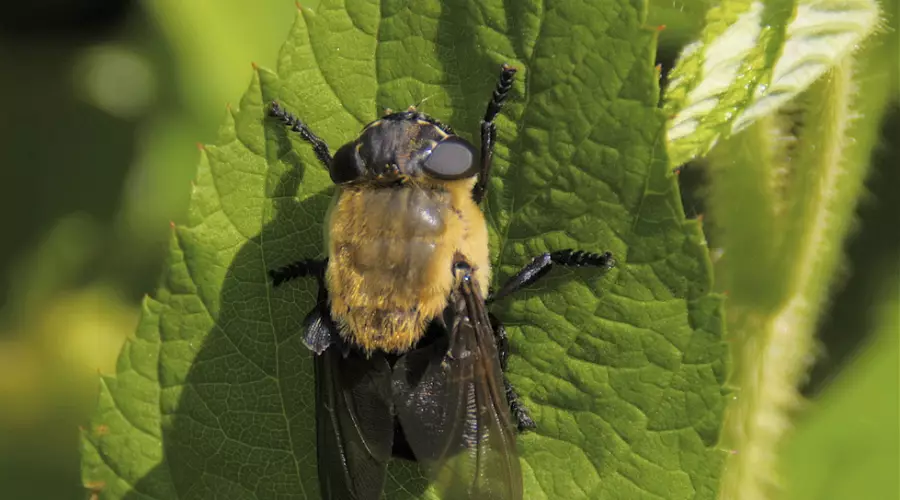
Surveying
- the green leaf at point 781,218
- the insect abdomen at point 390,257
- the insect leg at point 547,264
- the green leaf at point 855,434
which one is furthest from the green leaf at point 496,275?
the green leaf at point 855,434

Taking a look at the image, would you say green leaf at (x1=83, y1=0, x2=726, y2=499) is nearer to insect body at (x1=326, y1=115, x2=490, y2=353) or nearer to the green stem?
insect body at (x1=326, y1=115, x2=490, y2=353)

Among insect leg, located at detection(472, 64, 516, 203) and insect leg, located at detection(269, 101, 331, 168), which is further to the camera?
insect leg, located at detection(269, 101, 331, 168)

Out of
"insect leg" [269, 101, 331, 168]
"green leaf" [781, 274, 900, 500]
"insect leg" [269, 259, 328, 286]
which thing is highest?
"insect leg" [269, 101, 331, 168]

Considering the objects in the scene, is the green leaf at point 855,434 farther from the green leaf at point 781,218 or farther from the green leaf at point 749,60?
the green leaf at point 749,60

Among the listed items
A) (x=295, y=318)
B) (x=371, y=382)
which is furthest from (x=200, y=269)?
(x=371, y=382)

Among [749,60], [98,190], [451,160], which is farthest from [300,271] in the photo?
[98,190]

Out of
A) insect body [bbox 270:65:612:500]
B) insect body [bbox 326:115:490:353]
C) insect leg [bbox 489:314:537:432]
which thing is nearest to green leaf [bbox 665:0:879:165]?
insect body [bbox 270:65:612:500]
